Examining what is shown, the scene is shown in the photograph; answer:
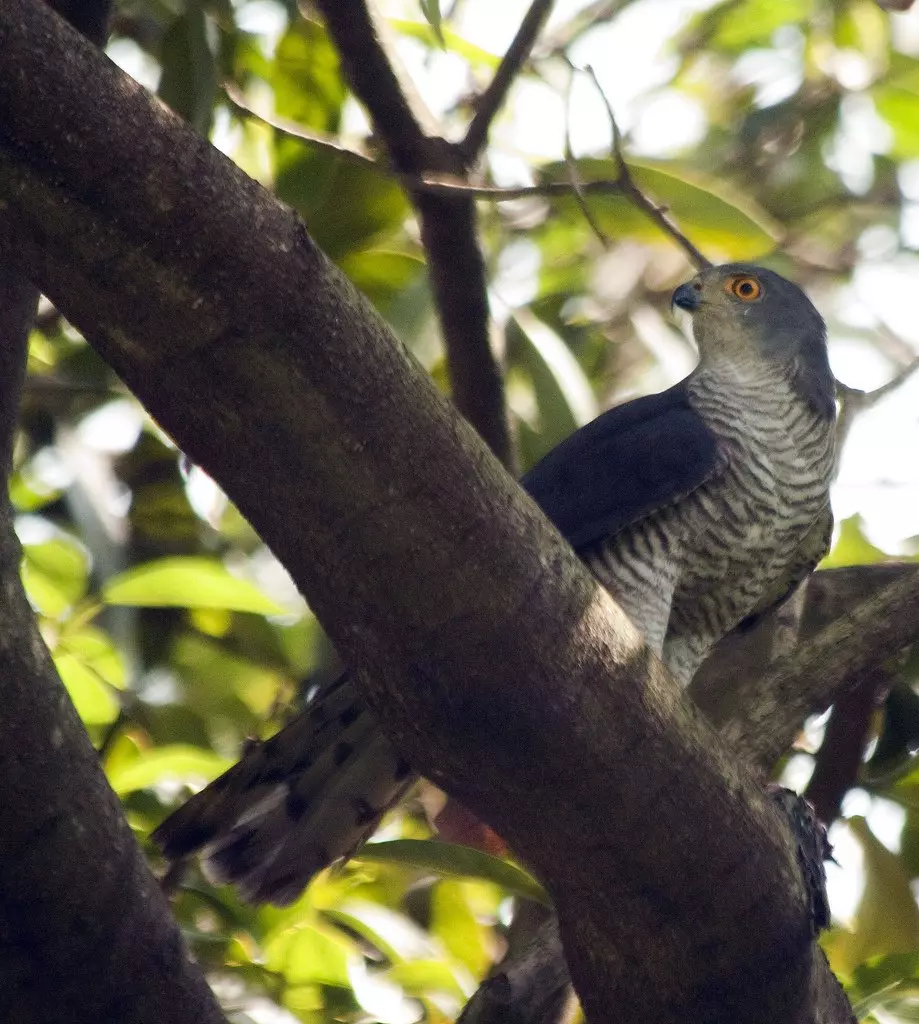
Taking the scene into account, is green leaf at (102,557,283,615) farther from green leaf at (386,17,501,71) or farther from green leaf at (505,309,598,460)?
green leaf at (386,17,501,71)

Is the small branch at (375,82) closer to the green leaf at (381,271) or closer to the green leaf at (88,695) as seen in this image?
the green leaf at (381,271)

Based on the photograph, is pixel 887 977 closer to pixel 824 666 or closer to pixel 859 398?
pixel 824 666

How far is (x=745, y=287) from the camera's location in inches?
167

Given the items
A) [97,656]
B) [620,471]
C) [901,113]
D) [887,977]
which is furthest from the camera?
[901,113]

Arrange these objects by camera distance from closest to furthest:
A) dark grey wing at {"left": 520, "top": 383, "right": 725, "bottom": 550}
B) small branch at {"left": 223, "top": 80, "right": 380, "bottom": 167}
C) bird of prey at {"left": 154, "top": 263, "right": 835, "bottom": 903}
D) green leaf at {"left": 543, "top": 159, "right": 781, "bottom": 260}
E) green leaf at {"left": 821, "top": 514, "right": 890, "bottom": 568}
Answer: bird of prey at {"left": 154, "top": 263, "right": 835, "bottom": 903}, small branch at {"left": 223, "top": 80, "right": 380, "bottom": 167}, dark grey wing at {"left": 520, "top": 383, "right": 725, "bottom": 550}, green leaf at {"left": 543, "top": 159, "right": 781, "bottom": 260}, green leaf at {"left": 821, "top": 514, "right": 890, "bottom": 568}

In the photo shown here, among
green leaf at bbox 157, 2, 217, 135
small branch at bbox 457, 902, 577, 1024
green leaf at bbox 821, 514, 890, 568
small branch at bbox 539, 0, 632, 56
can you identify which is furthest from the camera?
small branch at bbox 539, 0, 632, 56

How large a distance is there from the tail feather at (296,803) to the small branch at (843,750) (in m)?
1.04

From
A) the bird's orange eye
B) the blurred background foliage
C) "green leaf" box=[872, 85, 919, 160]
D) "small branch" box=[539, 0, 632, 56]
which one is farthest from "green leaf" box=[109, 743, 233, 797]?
"green leaf" box=[872, 85, 919, 160]

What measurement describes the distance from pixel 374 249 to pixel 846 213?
8.71 feet

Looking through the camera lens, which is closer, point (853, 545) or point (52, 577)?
point (52, 577)

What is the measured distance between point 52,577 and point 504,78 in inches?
62.3

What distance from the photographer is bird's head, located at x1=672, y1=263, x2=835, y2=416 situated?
412 cm

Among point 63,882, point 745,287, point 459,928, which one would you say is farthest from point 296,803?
point 745,287

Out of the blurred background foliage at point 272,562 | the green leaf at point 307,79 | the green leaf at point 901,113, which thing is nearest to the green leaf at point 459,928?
the blurred background foliage at point 272,562
